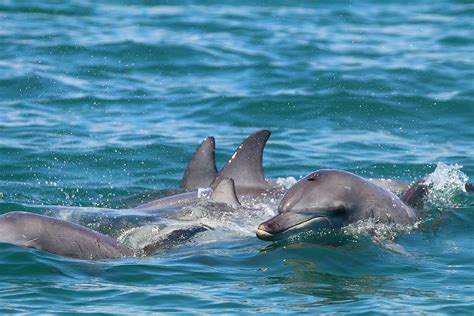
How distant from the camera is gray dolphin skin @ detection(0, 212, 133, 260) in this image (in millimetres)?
11594

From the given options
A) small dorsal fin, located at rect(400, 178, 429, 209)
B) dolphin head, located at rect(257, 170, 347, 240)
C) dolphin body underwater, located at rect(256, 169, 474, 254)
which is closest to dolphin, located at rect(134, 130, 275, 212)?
small dorsal fin, located at rect(400, 178, 429, 209)

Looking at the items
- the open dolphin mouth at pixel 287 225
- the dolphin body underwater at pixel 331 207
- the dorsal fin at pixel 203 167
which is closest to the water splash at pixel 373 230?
the dolphin body underwater at pixel 331 207

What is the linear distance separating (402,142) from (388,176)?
1953mm

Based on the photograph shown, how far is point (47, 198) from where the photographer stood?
16.4 metres

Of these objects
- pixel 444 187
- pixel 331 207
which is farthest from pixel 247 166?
pixel 331 207

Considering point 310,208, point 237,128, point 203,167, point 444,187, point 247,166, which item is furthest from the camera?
point 237,128

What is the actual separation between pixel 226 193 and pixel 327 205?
2.26 meters

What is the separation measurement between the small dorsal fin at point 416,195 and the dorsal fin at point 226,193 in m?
2.07

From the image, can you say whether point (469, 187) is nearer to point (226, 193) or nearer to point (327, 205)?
point (226, 193)

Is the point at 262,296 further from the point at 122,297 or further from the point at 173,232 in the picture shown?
the point at 173,232

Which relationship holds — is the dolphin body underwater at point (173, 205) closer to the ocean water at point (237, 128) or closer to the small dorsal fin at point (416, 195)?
the ocean water at point (237, 128)

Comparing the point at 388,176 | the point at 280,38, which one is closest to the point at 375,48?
the point at 280,38

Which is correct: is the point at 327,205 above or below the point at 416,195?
above

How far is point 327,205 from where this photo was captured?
12.3 m
